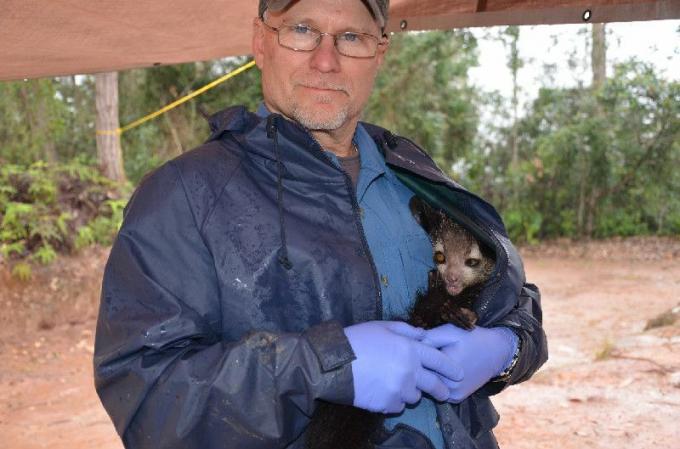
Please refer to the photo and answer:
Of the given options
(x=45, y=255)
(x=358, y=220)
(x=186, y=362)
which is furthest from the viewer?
(x=45, y=255)

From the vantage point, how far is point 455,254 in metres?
2.50

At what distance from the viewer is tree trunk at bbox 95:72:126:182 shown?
10305 mm

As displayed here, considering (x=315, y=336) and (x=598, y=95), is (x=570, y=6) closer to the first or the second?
(x=315, y=336)

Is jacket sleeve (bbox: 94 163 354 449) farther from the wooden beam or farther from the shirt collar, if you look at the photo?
the wooden beam

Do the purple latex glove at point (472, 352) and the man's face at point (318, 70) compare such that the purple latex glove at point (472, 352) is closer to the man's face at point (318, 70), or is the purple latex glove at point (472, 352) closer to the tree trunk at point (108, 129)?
the man's face at point (318, 70)

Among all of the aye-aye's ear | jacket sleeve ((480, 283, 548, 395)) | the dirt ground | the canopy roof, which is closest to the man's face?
the aye-aye's ear

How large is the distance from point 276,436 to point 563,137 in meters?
11.4

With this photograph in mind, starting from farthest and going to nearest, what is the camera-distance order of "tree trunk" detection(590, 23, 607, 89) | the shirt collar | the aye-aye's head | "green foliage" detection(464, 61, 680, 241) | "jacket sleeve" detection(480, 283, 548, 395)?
"tree trunk" detection(590, 23, 607, 89), "green foliage" detection(464, 61, 680, 241), the aye-aye's head, "jacket sleeve" detection(480, 283, 548, 395), the shirt collar

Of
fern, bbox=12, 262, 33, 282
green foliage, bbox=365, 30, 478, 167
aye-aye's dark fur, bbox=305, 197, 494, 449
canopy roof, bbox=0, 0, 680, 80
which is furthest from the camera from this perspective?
green foliage, bbox=365, 30, 478, 167

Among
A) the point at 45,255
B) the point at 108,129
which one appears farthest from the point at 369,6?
the point at 108,129

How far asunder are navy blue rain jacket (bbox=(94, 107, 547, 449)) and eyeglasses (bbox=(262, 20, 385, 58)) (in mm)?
254

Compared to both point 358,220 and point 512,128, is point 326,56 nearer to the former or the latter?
point 358,220

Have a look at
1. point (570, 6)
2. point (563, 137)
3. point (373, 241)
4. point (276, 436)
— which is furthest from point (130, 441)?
point (563, 137)

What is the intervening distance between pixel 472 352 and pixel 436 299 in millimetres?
266
